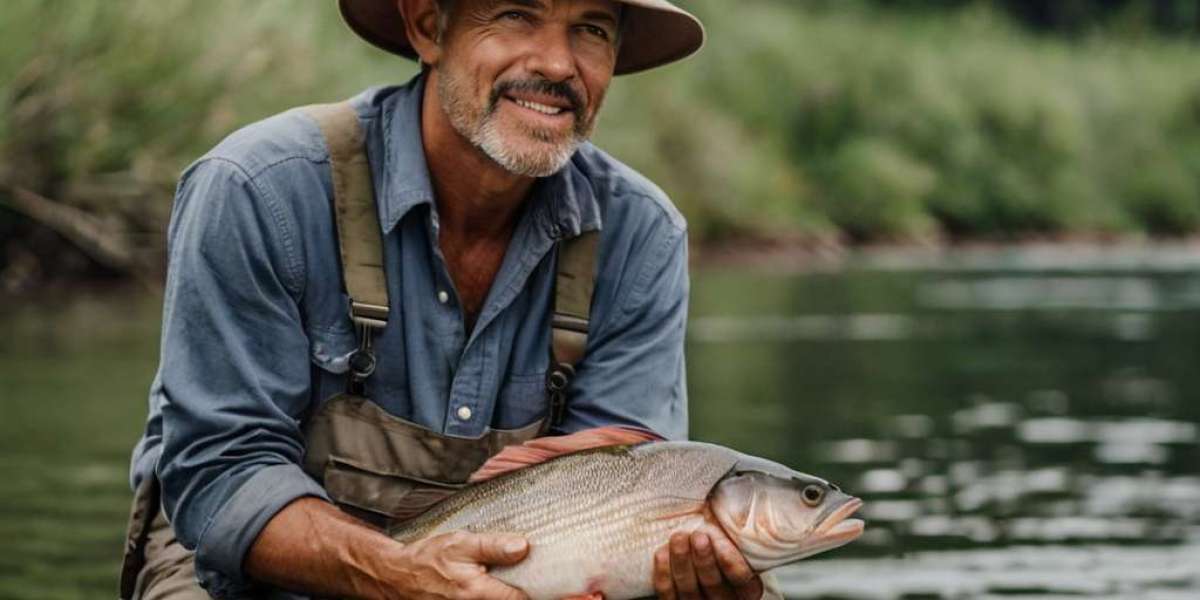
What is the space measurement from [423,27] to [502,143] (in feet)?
1.20

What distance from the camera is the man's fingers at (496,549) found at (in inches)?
147

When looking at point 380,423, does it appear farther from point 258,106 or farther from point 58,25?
point 258,106

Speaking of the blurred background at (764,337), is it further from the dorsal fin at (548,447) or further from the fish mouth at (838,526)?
the fish mouth at (838,526)

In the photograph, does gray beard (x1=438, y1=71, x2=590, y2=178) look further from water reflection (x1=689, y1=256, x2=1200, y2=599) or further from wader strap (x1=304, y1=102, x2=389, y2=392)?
water reflection (x1=689, y1=256, x2=1200, y2=599)

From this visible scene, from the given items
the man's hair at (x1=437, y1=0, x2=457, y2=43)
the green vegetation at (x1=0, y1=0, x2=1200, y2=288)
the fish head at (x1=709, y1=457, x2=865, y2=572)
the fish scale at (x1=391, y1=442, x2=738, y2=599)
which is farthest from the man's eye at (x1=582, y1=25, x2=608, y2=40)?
the green vegetation at (x1=0, y1=0, x2=1200, y2=288)

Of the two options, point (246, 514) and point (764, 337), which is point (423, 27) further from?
point (764, 337)

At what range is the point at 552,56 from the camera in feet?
13.6

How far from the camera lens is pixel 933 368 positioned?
1727 cm

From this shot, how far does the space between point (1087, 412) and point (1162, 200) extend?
152 ft

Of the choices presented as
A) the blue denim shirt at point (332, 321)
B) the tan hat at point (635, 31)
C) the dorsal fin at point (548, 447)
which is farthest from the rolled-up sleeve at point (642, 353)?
the tan hat at point (635, 31)

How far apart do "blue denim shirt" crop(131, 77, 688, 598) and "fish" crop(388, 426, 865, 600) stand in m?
0.44

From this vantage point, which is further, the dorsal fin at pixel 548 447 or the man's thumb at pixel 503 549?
the dorsal fin at pixel 548 447

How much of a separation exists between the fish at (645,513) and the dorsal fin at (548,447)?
92 millimetres

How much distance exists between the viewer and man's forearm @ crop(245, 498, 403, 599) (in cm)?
384
